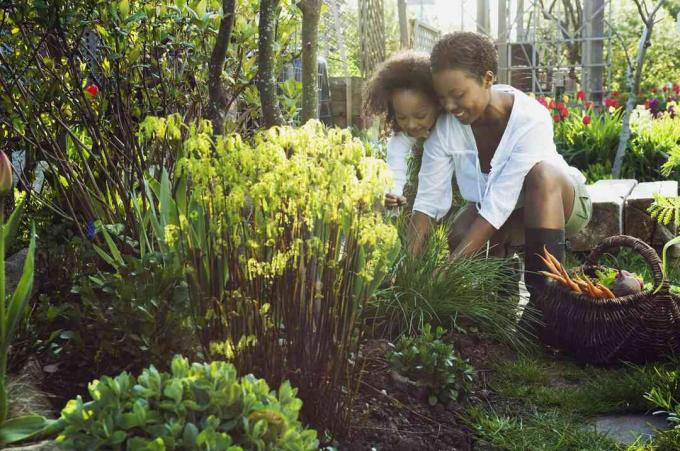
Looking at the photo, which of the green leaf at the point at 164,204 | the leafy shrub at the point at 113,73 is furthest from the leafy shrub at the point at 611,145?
the green leaf at the point at 164,204

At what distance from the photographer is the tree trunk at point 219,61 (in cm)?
304

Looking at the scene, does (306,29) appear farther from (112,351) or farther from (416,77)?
(112,351)

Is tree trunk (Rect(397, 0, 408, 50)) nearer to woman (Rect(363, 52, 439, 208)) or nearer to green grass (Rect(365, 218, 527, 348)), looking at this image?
woman (Rect(363, 52, 439, 208))

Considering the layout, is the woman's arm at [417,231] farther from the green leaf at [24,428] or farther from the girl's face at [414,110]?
the green leaf at [24,428]

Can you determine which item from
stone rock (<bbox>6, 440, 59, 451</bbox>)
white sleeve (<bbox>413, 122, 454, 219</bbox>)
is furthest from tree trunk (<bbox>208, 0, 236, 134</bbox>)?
stone rock (<bbox>6, 440, 59, 451</bbox>)

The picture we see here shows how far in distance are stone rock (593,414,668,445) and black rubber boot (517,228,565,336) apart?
747 millimetres

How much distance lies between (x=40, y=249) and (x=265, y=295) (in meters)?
1.62

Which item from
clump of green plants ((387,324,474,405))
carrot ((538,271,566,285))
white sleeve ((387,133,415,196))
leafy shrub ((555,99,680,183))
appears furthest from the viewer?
leafy shrub ((555,99,680,183))

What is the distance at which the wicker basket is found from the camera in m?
3.17

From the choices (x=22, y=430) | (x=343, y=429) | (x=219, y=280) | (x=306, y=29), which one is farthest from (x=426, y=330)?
(x=22, y=430)

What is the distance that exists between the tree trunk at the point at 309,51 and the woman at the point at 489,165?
57cm

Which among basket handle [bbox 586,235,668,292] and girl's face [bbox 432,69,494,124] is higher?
girl's face [bbox 432,69,494,124]

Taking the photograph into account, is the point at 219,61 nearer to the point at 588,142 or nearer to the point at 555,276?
the point at 555,276

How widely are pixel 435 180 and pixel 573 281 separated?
83cm
